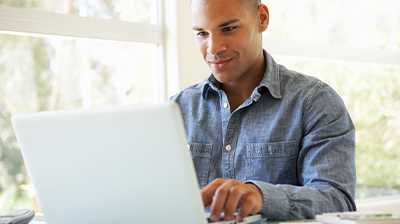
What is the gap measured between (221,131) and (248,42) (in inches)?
12.4

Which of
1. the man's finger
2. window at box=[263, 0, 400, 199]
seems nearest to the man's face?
the man's finger

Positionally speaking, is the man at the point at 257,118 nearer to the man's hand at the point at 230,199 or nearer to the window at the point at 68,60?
the man's hand at the point at 230,199

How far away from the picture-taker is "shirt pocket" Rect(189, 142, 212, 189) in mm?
1351

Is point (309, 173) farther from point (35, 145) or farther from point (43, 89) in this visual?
point (43, 89)

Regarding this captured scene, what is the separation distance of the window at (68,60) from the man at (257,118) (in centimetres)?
54

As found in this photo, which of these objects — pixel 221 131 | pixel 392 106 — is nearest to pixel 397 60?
pixel 392 106

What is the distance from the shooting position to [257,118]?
51.8 inches

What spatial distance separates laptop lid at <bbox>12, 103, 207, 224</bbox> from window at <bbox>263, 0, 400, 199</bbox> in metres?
1.85

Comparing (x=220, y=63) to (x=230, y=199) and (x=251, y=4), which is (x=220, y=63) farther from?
(x=230, y=199)

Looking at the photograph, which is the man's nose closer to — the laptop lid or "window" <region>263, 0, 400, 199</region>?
the laptop lid

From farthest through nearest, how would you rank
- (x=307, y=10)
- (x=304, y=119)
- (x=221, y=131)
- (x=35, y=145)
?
(x=307, y=10)
(x=221, y=131)
(x=304, y=119)
(x=35, y=145)

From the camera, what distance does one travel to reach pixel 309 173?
3.66 ft

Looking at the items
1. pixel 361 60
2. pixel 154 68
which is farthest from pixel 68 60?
pixel 361 60

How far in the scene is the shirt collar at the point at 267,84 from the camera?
4.34 feet
